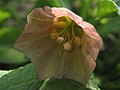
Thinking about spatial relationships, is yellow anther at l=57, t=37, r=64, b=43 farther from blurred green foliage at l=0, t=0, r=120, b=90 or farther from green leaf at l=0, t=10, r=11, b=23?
green leaf at l=0, t=10, r=11, b=23

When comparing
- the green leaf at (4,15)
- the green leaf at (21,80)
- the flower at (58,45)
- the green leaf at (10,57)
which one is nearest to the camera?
the flower at (58,45)

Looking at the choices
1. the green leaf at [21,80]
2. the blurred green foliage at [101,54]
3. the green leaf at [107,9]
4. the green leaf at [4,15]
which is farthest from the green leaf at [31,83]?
the green leaf at [4,15]

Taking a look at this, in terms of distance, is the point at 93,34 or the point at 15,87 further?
the point at 15,87

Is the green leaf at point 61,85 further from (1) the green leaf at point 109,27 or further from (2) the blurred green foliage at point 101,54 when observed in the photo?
(1) the green leaf at point 109,27

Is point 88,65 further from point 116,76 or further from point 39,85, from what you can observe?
point 116,76

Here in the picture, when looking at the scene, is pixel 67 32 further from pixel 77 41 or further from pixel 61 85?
pixel 61 85

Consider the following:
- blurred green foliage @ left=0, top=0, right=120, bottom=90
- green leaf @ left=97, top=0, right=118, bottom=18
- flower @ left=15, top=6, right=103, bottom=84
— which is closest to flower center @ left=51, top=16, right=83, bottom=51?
flower @ left=15, top=6, right=103, bottom=84

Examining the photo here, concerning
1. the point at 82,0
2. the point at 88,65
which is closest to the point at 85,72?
the point at 88,65
